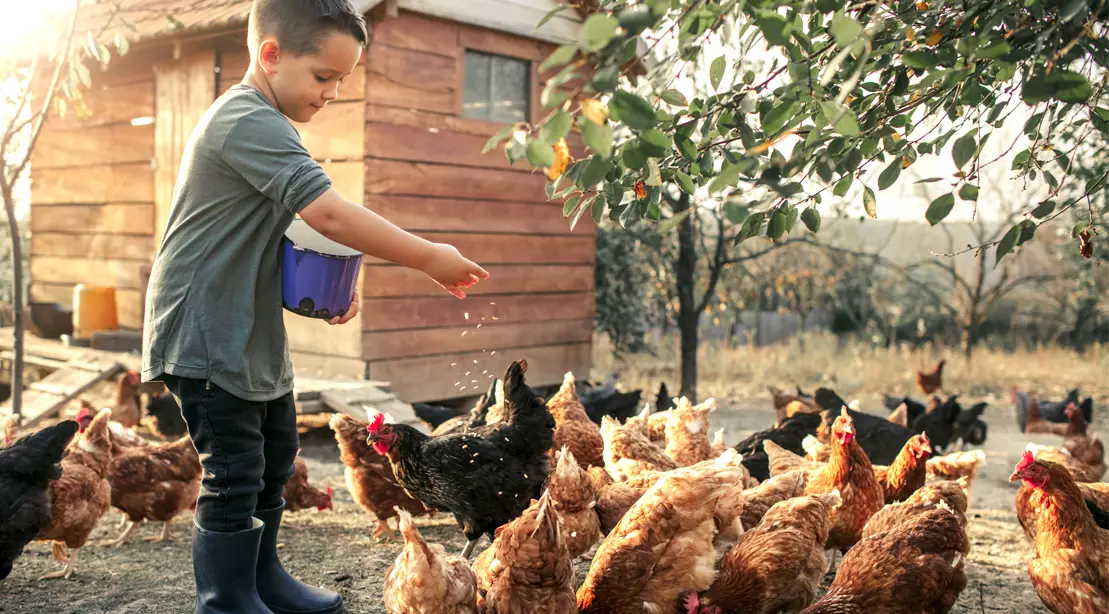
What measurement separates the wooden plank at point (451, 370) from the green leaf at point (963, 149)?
192 inches

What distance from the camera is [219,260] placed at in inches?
95.0

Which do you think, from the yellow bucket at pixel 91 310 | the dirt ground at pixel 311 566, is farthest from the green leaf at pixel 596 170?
the yellow bucket at pixel 91 310

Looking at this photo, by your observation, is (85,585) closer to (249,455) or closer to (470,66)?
(249,455)

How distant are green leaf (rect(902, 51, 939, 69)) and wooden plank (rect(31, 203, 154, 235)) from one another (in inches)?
317

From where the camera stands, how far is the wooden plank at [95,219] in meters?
8.45

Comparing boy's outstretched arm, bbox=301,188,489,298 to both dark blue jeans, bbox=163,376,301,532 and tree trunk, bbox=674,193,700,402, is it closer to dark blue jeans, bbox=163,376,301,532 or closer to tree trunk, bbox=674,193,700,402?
dark blue jeans, bbox=163,376,301,532

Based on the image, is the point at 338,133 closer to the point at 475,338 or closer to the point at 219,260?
the point at 475,338

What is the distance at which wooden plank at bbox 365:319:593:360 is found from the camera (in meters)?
6.98

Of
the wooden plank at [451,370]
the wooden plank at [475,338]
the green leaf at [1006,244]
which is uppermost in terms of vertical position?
the green leaf at [1006,244]

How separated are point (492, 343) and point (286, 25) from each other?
18.3ft

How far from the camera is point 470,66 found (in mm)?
7477

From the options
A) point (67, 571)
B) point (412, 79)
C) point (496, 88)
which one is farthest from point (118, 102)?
point (67, 571)

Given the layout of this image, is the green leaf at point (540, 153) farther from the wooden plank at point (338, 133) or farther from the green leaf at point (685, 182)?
the wooden plank at point (338, 133)

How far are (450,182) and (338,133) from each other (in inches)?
39.4
